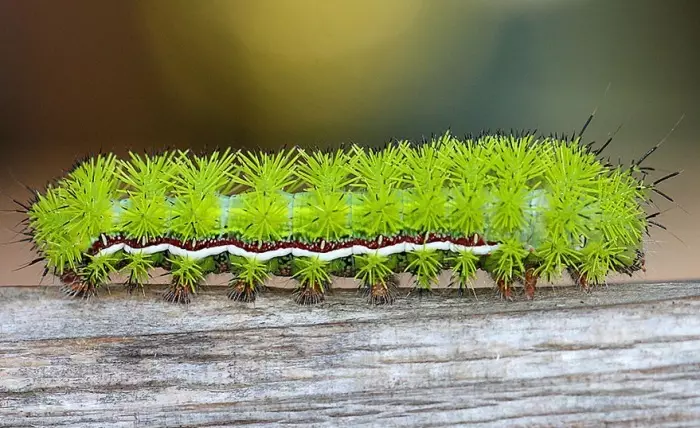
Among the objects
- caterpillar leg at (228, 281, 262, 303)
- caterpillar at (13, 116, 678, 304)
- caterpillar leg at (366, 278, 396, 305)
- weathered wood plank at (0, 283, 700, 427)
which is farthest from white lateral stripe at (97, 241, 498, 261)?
weathered wood plank at (0, 283, 700, 427)

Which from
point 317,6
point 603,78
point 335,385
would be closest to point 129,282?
point 335,385

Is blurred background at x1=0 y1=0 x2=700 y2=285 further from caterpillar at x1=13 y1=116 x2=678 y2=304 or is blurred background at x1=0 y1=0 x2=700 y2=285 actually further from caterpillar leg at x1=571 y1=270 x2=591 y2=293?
caterpillar leg at x1=571 y1=270 x2=591 y2=293

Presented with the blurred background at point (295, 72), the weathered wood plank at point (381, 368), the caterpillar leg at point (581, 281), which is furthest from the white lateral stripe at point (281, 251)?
the blurred background at point (295, 72)

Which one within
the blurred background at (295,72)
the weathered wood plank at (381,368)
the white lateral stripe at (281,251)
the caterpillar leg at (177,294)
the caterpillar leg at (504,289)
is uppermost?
the blurred background at (295,72)

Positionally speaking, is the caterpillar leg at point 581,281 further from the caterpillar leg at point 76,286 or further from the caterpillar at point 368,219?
the caterpillar leg at point 76,286

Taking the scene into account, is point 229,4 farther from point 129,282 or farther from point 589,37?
point 129,282
